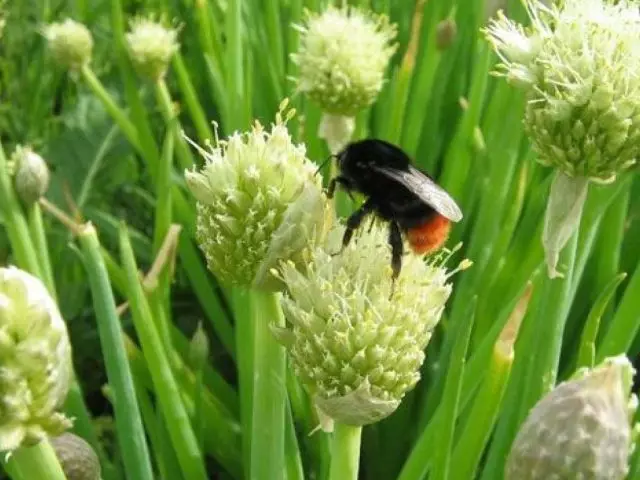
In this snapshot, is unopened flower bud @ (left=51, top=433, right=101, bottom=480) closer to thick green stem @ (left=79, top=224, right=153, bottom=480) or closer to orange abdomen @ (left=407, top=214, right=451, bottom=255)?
thick green stem @ (left=79, top=224, right=153, bottom=480)

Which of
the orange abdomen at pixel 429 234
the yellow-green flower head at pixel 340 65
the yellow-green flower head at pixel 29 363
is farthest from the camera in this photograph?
the yellow-green flower head at pixel 340 65

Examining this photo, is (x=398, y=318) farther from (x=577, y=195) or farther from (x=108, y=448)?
(x=108, y=448)

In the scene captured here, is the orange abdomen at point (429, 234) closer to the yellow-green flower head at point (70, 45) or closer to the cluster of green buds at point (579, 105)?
the cluster of green buds at point (579, 105)

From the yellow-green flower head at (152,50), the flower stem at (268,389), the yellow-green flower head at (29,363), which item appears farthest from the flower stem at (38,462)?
the yellow-green flower head at (152,50)

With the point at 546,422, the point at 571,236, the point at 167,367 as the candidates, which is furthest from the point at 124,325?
the point at 546,422

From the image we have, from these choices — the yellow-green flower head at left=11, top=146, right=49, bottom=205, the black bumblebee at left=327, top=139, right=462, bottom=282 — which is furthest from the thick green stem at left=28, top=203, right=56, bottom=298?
the black bumblebee at left=327, top=139, right=462, bottom=282

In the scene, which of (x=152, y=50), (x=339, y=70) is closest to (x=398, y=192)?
(x=339, y=70)
